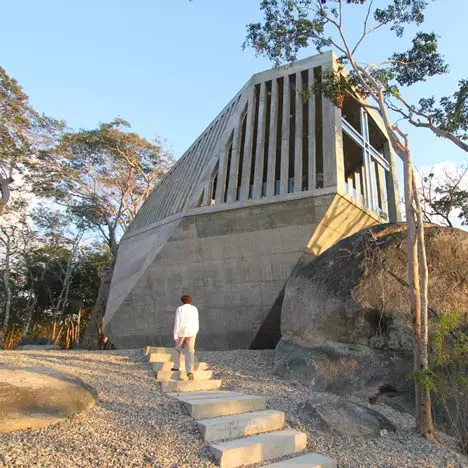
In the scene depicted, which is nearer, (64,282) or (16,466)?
(16,466)

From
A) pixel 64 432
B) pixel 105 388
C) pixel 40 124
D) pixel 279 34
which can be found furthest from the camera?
pixel 40 124

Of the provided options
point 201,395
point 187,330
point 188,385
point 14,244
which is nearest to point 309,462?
point 201,395

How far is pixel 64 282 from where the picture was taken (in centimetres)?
2602

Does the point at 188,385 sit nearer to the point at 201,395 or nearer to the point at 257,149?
the point at 201,395

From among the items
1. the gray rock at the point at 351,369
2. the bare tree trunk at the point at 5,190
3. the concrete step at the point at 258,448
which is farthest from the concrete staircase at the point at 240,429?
the bare tree trunk at the point at 5,190

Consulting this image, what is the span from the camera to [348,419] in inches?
202

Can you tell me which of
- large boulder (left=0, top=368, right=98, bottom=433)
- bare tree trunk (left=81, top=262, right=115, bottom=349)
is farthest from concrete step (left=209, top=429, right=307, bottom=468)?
bare tree trunk (left=81, top=262, right=115, bottom=349)

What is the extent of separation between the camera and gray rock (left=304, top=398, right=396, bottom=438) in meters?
4.98

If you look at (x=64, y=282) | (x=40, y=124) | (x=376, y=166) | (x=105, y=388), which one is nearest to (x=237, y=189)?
(x=376, y=166)

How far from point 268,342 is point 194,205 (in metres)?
4.85

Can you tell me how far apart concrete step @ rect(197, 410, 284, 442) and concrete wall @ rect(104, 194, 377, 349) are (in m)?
6.18

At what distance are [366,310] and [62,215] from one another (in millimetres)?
23442

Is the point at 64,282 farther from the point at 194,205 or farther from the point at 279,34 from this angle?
the point at 279,34

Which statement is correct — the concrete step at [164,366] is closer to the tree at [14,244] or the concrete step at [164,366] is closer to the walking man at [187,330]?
the walking man at [187,330]
